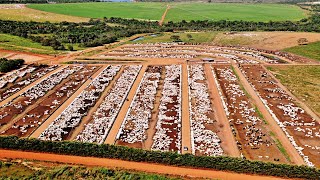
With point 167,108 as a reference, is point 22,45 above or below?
above

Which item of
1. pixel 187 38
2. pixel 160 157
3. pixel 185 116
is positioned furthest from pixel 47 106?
pixel 187 38

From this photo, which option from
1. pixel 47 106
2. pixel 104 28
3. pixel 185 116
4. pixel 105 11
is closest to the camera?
pixel 185 116

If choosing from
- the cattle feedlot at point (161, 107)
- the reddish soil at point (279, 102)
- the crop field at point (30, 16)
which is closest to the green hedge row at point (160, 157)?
the cattle feedlot at point (161, 107)

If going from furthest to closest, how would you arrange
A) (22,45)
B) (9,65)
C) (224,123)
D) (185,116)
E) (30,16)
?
(30,16) < (22,45) < (9,65) < (185,116) < (224,123)

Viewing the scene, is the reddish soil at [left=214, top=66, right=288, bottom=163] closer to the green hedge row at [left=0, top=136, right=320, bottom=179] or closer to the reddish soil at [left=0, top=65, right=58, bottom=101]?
the green hedge row at [left=0, top=136, right=320, bottom=179]

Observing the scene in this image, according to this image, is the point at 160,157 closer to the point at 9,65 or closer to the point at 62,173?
the point at 62,173

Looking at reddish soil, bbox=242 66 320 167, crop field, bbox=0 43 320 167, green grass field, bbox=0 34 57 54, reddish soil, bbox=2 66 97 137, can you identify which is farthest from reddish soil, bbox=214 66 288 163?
green grass field, bbox=0 34 57 54

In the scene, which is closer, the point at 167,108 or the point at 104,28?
the point at 167,108

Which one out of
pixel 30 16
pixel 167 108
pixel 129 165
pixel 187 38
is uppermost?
pixel 30 16
